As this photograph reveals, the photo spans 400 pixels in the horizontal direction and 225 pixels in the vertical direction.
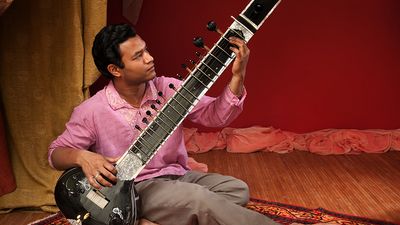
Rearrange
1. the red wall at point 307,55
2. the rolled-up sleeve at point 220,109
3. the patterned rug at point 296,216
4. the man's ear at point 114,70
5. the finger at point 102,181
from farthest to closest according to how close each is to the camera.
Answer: the red wall at point 307,55, the patterned rug at point 296,216, the man's ear at point 114,70, the rolled-up sleeve at point 220,109, the finger at point 102,181

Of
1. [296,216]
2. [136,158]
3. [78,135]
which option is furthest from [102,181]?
[296,216]

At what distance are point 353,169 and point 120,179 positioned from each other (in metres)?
1.99

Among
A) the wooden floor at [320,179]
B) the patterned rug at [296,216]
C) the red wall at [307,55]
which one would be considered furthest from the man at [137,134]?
the red wall at [307,55]

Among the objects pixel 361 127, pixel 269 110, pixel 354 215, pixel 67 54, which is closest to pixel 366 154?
pixel 361 127

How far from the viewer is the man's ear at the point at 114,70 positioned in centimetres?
206

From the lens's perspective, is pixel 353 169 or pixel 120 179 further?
pixel 353 169

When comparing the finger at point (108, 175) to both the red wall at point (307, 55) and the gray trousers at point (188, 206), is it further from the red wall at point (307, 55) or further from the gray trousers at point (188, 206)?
the red wall at point (307, 55)

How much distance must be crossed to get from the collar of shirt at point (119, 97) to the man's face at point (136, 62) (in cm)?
11

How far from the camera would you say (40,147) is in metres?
2.81

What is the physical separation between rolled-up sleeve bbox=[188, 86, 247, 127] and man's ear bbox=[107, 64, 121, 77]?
0.35m

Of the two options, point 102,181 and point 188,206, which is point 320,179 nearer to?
point 188,206

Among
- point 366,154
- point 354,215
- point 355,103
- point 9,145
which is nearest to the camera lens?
point 354,215

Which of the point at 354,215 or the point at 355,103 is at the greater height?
the point at 355,103

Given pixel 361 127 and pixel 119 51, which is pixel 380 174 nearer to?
pixel 361 127
